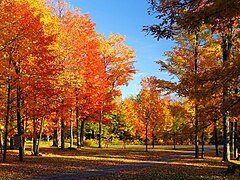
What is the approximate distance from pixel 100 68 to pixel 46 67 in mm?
11832

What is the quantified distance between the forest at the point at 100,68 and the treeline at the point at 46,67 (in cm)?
5

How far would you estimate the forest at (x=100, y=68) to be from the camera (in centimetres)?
685

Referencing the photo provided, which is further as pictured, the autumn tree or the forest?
the autumn tree

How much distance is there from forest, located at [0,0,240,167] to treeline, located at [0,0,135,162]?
0.05 meters

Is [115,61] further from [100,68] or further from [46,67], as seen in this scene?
[46,67]

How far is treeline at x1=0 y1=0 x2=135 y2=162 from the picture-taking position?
1464 centimetres

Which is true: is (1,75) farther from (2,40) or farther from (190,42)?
(190,42)

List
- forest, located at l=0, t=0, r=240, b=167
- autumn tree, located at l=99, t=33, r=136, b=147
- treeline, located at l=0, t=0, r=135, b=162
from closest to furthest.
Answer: forest, located at l=0, t=0, r=240, b=167, treeline, located at l=0, t=0, r=135, b=162, autumn tree, located at l=99, t=33, r=136, b=147

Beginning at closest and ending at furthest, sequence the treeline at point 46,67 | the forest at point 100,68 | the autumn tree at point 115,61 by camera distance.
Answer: the forest at point 100,68 < the treeline at point 46,67 < the autumn tree at point 115,61

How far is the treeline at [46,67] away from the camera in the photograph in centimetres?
1464

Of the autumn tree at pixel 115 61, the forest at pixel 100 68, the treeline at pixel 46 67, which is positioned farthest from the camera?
the autumn tree at pixel 115 61

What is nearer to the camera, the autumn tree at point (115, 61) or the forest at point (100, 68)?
the forest at point (100, 68)

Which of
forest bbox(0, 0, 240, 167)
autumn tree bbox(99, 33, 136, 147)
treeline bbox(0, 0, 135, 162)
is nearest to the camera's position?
forest bbox(0, 0, 240, 167)

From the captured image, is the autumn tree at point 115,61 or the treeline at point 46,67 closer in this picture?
the treeline at point 46,67
